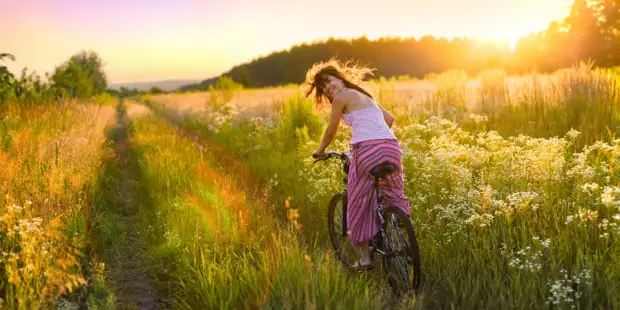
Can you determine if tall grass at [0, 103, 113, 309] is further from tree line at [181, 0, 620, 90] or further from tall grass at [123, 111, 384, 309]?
tree line at [181, 0, 620, 90]

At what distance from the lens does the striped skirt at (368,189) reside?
14.8ft

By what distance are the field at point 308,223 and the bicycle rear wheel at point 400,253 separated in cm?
15

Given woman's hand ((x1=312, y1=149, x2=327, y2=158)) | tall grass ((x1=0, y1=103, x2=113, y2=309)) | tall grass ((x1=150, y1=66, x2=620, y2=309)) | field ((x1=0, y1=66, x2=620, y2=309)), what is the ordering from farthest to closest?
woman's hand ((x1=312, y1=149, x2=327, y2=158)), tall grass ((x1=150, y1=66, x2=620, y2=309)), field ((x1=0, y1=66, x2=620, y2=309)), tall grass ((x1=0, y1=103, x2=113, y2=309))

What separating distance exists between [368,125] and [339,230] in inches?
65.6

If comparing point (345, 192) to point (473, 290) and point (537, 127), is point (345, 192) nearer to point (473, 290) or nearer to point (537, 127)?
point (473, 290)

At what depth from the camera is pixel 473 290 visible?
14.0ft

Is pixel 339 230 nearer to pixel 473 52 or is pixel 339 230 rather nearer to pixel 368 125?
pixel 368 125

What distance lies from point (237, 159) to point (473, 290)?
7.23 meters

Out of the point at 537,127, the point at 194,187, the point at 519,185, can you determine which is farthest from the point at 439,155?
the point at 537,127

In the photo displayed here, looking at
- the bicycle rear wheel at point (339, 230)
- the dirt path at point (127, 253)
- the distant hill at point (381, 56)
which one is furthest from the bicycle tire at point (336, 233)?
the distant hill at point (381, 56)

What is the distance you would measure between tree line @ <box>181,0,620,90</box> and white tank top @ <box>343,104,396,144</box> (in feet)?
17.2

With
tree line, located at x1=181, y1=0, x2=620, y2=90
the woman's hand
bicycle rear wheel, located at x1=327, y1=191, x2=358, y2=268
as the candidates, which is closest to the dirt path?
bicycle rear wheel, located at x1=327, y1=191, x2=358, y2=268

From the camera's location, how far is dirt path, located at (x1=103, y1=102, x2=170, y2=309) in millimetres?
4750

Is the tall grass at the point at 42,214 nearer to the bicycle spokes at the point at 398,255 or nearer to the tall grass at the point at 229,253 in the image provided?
the tall grass at the point at 229,253
